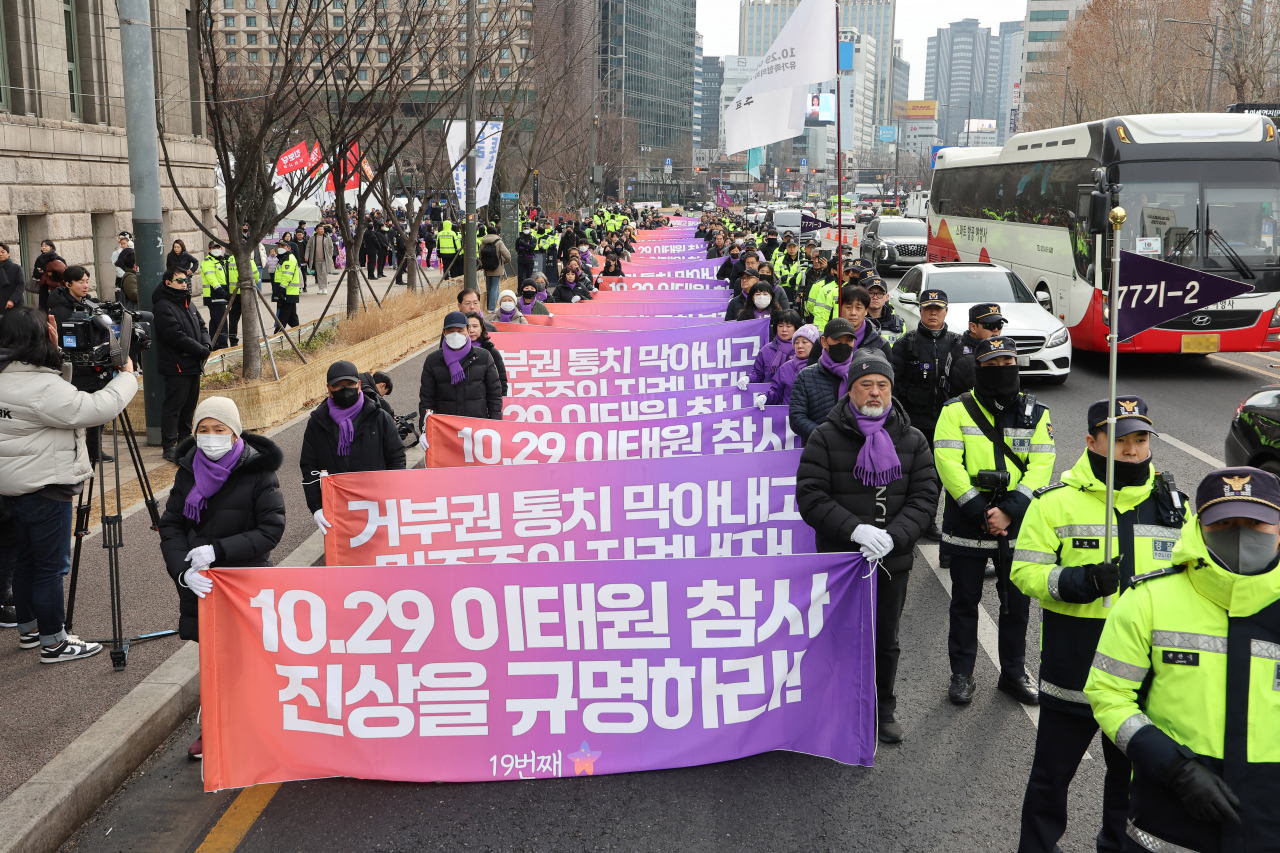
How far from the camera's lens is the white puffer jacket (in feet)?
18.9

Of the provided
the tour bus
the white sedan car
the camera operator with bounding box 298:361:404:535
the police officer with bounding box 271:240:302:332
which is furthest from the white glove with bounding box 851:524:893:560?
the police officer with bounding box 271:240:302:332

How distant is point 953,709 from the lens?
582cm

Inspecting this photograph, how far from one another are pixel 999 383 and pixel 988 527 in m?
0.74

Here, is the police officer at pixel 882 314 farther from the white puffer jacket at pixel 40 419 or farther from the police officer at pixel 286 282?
the police officer at pixel 286 282

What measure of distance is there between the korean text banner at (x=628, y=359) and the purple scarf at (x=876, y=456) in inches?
227

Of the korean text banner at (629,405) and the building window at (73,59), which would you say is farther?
the building window at (73,59)

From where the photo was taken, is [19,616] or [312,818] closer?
[312,818]

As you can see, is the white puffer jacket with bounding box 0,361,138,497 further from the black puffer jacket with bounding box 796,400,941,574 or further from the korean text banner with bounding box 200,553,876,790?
the black puffer jacket with bounding box 796,400,941,574

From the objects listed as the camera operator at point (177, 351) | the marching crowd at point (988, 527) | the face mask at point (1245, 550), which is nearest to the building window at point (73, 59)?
the camera operator at point (177, 351)

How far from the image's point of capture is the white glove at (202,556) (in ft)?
16.1

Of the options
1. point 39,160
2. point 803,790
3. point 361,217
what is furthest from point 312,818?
point 39,160

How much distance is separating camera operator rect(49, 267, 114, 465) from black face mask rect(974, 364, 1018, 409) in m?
4.80

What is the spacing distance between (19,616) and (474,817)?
3231mm

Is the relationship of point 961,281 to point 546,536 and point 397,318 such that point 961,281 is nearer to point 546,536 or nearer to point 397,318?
point 397,318
